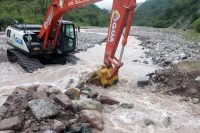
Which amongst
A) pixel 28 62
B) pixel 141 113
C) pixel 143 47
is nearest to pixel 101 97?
pixel 141 113

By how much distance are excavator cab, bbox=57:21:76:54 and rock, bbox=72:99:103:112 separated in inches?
244

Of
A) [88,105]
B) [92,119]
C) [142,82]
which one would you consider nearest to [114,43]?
[142,82]

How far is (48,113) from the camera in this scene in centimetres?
693

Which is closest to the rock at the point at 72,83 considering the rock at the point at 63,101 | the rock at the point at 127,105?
the rock at the point at 127,105

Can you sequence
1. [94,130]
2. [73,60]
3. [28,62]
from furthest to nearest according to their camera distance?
[73,60] < [28,62] < [94,130]

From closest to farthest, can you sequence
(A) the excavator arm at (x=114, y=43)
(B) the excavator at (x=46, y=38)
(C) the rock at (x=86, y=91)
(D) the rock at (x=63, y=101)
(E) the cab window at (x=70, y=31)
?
1. (D) the rock at (x=63, y=101)
2. (C) the rock at (x=86, y=91)
3. (A) the excavator arm at (x=114, y=43)
4. (B) the excavator at (x=46, y=38)
5. (E) the cab window at (x=70, y=31)

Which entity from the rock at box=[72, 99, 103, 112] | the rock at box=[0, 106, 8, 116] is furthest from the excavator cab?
the rock at box=[0, 106, 8, 116]

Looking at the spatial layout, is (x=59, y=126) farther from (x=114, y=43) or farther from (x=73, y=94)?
(x=114, y=43)

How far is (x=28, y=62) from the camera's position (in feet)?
43.5

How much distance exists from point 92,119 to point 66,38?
7.43 meters

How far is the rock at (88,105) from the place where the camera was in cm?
760

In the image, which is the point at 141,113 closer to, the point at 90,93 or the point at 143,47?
the point at 90,93

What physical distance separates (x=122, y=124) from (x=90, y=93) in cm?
177

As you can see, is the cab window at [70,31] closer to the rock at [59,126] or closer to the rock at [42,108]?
the rock at [42,108]
